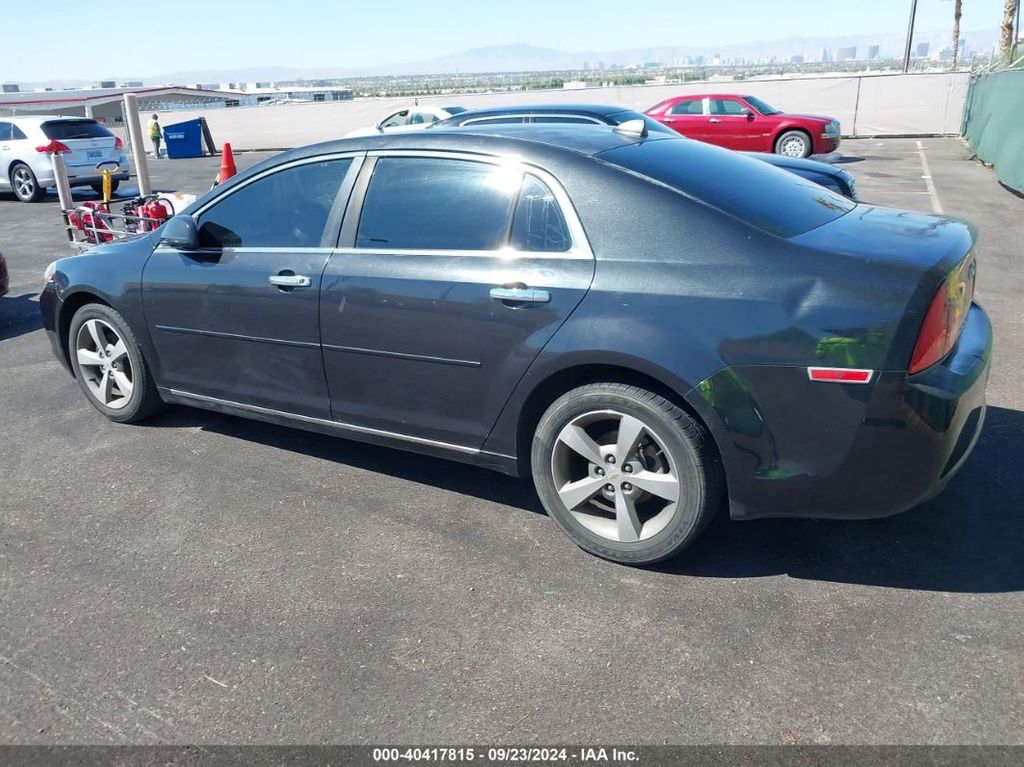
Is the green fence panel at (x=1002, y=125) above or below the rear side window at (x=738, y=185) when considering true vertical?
below

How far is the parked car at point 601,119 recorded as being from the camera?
7.84m

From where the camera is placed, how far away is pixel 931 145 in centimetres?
2180

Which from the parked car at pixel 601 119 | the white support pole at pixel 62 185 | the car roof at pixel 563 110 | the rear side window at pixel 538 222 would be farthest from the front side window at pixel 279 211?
the car roof at pixel 563 110

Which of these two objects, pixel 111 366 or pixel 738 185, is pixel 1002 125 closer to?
pixel 738 185

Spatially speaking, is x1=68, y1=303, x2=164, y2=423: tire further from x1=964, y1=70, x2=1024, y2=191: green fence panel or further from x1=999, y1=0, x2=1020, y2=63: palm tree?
x1=999, y1=0, x2=1020, y2=63: palm tree

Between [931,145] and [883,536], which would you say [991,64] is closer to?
[931,145]

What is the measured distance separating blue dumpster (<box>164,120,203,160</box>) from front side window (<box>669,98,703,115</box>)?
604 inches

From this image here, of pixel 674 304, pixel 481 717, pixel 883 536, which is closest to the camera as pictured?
pixel 481 717

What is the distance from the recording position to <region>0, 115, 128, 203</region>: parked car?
15859 mm

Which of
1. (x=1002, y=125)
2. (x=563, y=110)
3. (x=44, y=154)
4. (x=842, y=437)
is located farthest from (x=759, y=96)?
(x=842, y=437)

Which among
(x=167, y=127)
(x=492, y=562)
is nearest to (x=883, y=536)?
(x=492, y=562)

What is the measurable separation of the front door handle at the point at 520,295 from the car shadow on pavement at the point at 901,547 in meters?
1.17

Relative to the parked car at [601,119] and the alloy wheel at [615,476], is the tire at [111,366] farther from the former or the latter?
the parked car at [601,119]

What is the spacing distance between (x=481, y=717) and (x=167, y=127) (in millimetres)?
26878
